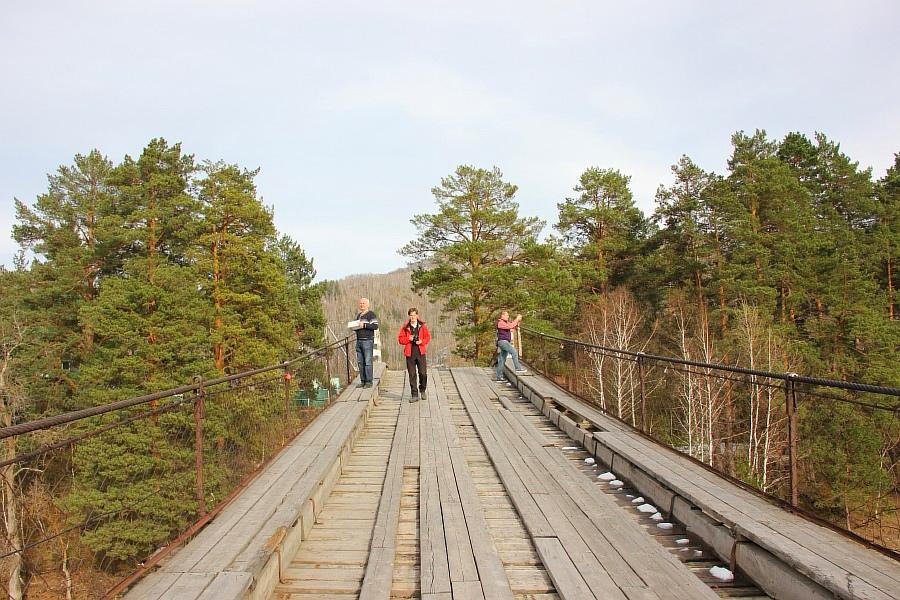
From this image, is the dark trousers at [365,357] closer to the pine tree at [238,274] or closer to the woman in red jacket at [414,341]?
the woman in red jacket at [414,341]

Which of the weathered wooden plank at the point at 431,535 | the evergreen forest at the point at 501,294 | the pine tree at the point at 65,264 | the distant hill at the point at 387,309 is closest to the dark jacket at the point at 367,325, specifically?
the weathered wooden plank at the point at 431,535

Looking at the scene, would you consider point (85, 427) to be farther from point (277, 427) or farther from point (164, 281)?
point (277, 427)

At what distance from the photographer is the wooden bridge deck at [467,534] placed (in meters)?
2.85

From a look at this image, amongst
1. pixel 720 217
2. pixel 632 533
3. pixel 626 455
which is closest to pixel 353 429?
pixel 626 455

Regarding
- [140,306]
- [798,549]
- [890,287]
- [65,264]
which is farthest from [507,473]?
[890,287]

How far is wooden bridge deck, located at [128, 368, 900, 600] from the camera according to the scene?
2.85m

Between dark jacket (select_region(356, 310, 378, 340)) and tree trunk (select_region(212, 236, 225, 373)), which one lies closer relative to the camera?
dark jacket (select_region(356, 310, 378, 340))

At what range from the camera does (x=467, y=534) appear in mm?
3693

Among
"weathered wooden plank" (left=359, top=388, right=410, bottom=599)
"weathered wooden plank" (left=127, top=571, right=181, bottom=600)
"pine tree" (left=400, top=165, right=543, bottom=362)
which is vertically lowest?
"weathered wooden plank" (left=359, top=388, right=410, bottom=599)

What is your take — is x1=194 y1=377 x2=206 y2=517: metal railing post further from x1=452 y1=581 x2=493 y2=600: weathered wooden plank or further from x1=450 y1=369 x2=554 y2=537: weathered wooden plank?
x1=450 y1=369 x2=554 y2=537: weathered wooden plank

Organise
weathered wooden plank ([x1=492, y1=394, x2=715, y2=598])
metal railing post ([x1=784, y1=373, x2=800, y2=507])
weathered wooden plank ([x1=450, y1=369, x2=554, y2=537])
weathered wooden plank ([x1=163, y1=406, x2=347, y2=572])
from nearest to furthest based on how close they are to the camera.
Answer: weathered wooden plank ([x1=492, y1=394, x2=715, y2=598]) < weathered wooden plank ([x1=163, y1=406, x2=347, y2=572]) < metal railing post ([x1=784, y1=373, x2=800, y2=507]) < weathered wooden plank ([x1=450, y1=369, x2=554, y2=537])

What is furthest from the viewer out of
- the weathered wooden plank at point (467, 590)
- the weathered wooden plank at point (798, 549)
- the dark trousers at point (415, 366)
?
the dark trousers at point (415, 366)

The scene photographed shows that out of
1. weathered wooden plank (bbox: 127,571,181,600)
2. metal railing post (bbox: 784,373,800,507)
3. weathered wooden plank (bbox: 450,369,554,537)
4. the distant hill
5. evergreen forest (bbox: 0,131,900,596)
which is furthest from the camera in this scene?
the distant hill

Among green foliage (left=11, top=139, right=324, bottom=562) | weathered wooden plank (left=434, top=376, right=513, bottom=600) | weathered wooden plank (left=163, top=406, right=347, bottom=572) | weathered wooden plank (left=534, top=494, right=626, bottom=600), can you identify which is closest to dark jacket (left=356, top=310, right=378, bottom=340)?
weathered wooden plank (left=163, top=406, right=347, bottom=572)
